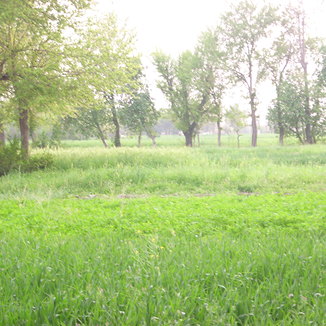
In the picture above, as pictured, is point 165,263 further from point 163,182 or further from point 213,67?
point 213,67

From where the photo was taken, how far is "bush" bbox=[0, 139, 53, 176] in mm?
15005

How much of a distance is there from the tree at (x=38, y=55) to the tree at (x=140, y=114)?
2011 cm

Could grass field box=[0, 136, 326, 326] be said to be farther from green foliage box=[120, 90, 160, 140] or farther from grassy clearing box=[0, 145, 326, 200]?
green foliage box=[120, 90, 160, 140]

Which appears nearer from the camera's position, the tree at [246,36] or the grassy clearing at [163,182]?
the grassy clearing at [163,182]

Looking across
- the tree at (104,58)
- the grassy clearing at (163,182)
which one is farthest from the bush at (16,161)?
the tree at (104,58)

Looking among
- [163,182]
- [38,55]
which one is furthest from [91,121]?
[163,182]

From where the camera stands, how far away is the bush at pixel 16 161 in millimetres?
15005

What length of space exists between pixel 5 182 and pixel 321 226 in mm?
11503

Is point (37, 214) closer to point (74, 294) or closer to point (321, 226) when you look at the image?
point (74, 294)

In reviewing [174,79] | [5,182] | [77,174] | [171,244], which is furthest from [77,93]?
[174,79]

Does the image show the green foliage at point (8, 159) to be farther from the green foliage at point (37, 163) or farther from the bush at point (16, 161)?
the green foliage at point (37, 163)

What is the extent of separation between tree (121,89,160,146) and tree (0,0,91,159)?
20.1 meters

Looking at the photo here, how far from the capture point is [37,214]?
6688 millimetres

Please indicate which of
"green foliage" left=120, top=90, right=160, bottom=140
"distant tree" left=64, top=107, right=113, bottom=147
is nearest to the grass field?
"distant tree" left=64, top=107, right=113, bottom=147
